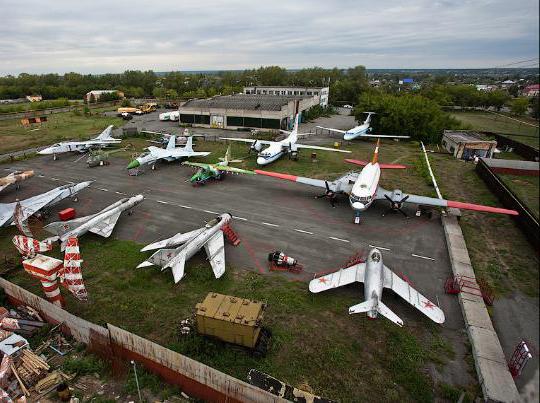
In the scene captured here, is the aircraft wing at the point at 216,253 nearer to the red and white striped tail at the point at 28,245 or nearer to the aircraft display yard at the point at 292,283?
the aircraft display yard at the point at 292,283

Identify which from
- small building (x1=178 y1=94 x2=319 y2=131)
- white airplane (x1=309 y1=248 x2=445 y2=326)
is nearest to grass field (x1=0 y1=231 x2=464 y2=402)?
white airplane (x1=309 y1=248 x2=445 y2=326)

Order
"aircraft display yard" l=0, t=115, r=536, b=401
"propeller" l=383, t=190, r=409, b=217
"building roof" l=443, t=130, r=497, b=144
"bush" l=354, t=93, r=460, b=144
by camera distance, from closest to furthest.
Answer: "aircraft display yard" l=0, t=115, r=536, b=401
"propeller" l=383, t=190, r=409, b=217
"building roof" l=443, t=130, r=497, b=144
"bush" l=354, t=93, r=460, b=144

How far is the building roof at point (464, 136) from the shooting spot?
61.2m

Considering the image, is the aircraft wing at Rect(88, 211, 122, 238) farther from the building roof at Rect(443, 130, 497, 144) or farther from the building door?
the building roof at Rect(443, 130, 497, 144)

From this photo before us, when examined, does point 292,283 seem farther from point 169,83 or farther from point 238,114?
point 169,83

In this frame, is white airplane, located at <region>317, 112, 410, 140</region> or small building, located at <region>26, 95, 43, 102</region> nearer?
white airplane, located at <region>317, 112, 410, 140</region>

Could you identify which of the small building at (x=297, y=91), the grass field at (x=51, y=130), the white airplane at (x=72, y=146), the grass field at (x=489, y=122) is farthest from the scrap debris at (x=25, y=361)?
the small building at (x=297, y=91)

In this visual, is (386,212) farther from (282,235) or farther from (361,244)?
(282,235)

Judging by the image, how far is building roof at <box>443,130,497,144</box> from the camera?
61.2 meters

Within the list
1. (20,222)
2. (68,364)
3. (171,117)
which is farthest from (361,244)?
(171,117)

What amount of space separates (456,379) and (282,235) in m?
17.4

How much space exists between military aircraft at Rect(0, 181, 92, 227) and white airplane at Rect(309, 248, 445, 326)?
26404mm

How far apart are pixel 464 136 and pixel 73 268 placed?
72.2m

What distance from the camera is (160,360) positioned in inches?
618
